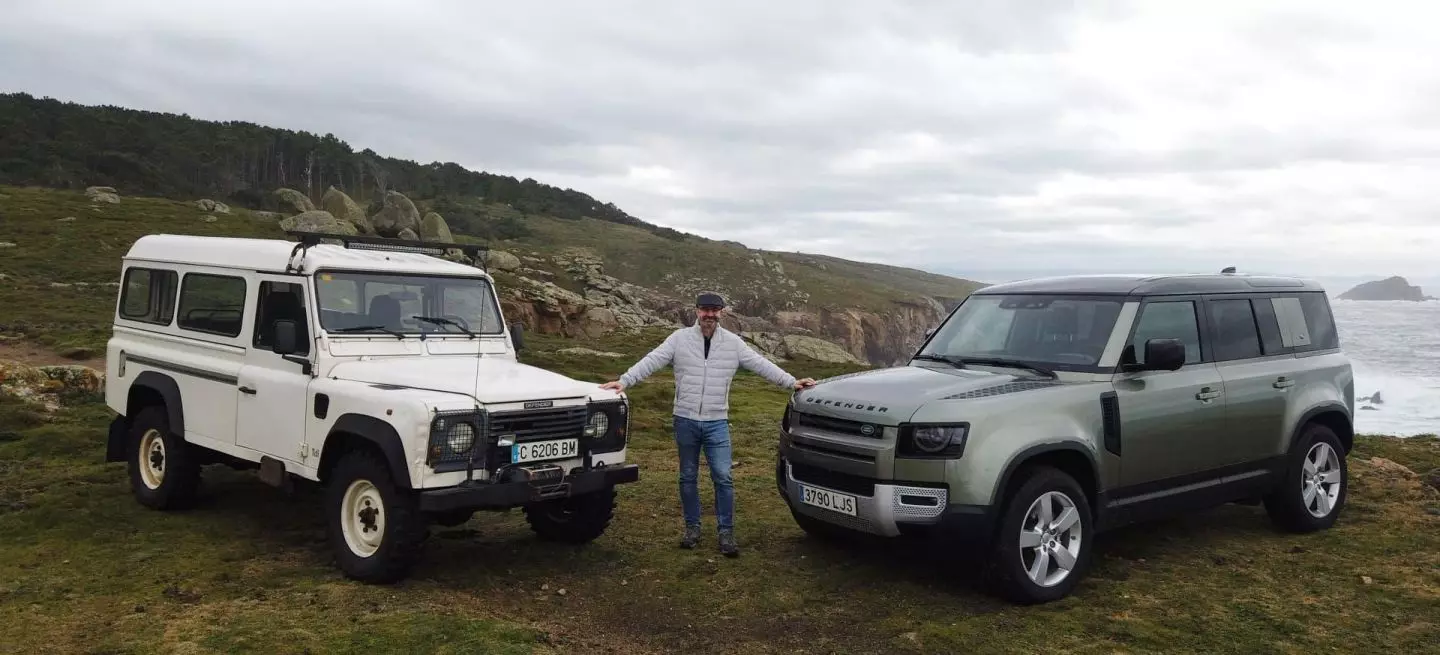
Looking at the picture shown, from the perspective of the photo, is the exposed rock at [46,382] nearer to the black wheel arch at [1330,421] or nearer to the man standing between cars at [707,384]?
the man standing between cars at [707,384]

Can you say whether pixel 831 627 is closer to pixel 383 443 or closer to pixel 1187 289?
pixel 383 443

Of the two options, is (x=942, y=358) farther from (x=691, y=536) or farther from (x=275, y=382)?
(x=275, y=382)

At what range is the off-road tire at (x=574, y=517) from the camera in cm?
702

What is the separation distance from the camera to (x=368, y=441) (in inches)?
236

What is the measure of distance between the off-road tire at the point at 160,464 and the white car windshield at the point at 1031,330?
20.4 feet

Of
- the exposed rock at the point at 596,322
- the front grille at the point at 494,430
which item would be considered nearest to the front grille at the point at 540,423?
the front grille at the point at 494,430

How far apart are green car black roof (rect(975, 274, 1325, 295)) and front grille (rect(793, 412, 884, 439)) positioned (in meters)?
2.12

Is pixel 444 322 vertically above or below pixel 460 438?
above

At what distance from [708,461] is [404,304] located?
272 centimetres

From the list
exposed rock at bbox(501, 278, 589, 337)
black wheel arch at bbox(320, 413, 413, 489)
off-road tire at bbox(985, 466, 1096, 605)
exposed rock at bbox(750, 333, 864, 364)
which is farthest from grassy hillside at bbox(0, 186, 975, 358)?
off-road tire at bbox(985, 466, 1096, 605)

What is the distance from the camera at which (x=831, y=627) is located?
5438 mm

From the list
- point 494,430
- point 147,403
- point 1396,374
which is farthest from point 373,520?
point 1396,374

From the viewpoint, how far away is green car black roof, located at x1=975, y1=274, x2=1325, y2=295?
21.8ft

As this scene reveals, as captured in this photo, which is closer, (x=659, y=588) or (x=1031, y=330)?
(x=659, y=588)
